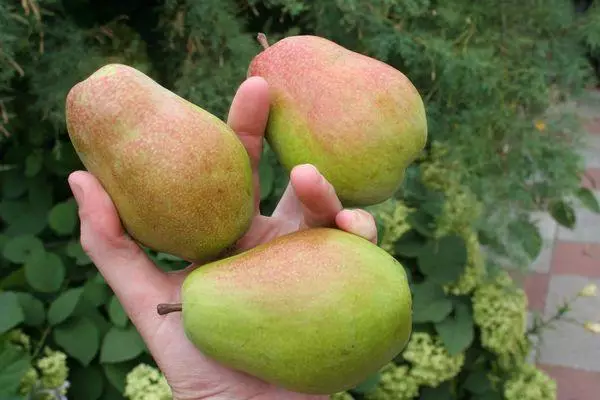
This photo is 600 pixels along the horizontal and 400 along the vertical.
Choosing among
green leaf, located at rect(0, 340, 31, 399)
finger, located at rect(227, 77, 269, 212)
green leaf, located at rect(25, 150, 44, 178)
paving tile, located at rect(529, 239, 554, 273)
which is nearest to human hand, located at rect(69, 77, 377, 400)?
finger, located at rect(227, 77, 269, 212)

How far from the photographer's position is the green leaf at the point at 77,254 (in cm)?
155

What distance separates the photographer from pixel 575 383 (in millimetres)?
2193

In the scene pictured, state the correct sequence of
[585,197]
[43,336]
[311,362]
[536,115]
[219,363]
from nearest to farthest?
1. [311,362]
2. [219,363]
3. [43,336]
4. [536,115]
5. [585,197]

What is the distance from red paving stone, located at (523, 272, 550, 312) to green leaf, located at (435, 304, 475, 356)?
3.32 ft

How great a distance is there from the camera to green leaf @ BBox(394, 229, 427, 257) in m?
1.64

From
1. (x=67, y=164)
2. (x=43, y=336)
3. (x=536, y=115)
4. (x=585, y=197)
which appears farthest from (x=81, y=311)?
(x=585, y=197)

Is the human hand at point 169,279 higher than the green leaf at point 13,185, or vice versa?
the human hand at point 169,279

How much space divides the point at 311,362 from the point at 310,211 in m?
0.18

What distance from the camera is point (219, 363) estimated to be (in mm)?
904

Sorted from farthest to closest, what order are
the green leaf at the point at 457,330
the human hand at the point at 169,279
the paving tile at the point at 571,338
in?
the paving tile at the point at 571,338, the green leaf at the point at 457,330, the human hand at the point at 169,279

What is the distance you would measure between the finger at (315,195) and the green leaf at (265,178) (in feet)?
2.02

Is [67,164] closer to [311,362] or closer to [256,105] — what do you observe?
[256,105]

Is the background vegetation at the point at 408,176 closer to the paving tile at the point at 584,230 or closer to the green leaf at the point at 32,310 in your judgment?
the green leaf at the point at 32,310

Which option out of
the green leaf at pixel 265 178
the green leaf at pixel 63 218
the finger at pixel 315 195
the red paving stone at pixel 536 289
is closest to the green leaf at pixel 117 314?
the green leaf at pixel 63 218
